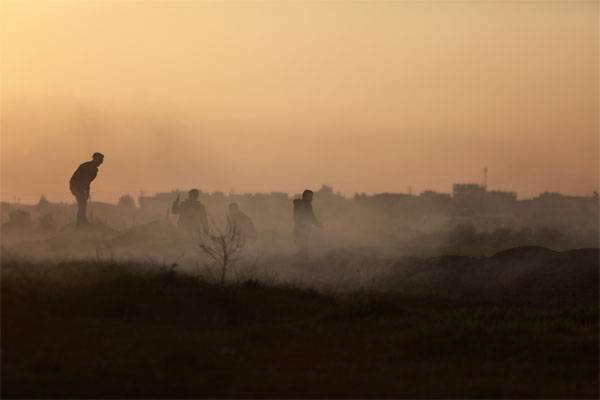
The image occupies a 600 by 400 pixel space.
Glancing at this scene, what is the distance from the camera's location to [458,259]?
30.7 metres

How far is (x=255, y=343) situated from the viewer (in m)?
15.4

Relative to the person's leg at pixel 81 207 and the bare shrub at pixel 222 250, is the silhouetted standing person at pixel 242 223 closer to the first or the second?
the bare shrub at pixel 222 250

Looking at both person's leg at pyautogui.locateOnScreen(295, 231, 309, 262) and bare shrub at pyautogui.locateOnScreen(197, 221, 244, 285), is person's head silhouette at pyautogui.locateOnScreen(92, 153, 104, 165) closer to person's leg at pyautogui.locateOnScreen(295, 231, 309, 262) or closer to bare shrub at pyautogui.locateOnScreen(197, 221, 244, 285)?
bare shrub at pyautogui.locateOnScreen(197, 221, 244, 285)

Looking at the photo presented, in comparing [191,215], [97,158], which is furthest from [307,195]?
[97,158]

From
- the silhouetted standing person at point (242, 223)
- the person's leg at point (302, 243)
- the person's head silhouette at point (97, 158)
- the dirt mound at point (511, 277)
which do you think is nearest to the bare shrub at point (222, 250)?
the silhouetted standing person at point (242, 223)

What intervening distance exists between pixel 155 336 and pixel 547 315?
25.8ft

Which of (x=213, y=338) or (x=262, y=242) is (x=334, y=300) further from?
(x=262, y=242)

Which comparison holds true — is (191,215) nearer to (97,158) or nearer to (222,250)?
(222,250)

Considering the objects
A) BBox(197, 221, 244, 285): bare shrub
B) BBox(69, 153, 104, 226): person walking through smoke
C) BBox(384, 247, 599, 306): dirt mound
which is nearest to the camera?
BBox(197, 221, 244, 285): bare shrub

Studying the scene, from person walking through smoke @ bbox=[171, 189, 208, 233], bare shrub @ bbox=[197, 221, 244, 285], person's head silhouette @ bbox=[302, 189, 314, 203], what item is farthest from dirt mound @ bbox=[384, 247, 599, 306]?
person walking through smoke @ bbox=[171, 189, 208, 233]

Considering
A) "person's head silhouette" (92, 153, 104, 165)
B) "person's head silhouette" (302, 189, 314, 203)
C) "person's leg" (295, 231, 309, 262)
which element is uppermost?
"person's head silhouette" (92, 153, 104, 165)

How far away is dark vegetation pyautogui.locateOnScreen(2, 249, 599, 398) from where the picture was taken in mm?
12922

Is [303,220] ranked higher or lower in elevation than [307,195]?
lower

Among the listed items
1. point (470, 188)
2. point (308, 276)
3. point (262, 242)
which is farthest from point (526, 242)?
point (470, 188)
